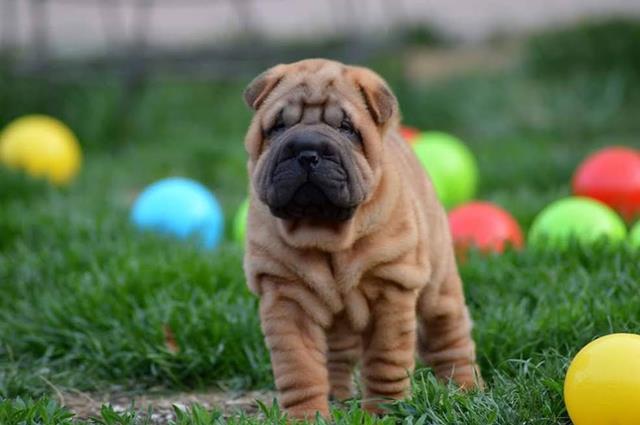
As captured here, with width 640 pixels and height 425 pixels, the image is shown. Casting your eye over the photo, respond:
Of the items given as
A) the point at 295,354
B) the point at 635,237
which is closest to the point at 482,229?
the point at 635,237

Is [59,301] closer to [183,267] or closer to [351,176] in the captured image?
[183,267]

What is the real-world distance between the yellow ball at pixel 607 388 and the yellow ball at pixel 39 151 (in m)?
5.22

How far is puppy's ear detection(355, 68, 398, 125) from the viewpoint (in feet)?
12.5

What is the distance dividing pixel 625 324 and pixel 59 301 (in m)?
2.52

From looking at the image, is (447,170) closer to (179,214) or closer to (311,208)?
(179,214)

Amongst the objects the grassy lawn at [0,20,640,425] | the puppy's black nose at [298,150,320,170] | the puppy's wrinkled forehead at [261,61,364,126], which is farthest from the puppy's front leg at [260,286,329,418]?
the puppy's wrinkled forehead at [261,61,364,126]

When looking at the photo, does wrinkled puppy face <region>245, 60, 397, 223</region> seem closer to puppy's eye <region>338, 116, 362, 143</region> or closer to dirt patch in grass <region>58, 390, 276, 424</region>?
puppy's eye <region>338, 116, 362, 143</region>

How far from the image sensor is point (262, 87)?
386cm

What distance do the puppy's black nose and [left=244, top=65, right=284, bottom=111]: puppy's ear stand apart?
365 mm

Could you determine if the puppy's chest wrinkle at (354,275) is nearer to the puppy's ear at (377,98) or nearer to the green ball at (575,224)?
the puppy's ear at (377,98)

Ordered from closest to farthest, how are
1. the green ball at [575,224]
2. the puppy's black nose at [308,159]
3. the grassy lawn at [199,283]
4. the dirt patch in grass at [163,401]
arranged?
1. the puppy's black nose at [308,159]
2. the grassy lawn at [199,283]
3. the dirt patch in grass at [163,401]
4. the green ball at [575,224]

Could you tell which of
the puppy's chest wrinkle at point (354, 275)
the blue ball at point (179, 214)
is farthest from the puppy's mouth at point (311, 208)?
the blue ball at point (179, 214)

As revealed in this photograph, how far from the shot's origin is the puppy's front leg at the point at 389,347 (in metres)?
3.83

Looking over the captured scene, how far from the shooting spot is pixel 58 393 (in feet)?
14.7
